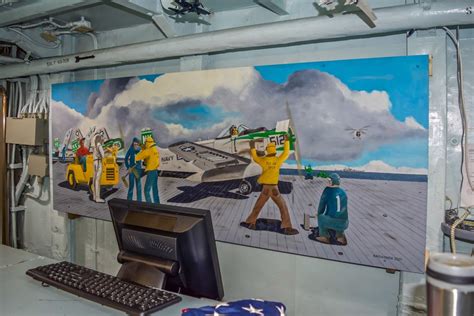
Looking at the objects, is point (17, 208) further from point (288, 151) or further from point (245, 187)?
point (288, 151)

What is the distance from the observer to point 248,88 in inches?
82.8

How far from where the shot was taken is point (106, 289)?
1.38 meters

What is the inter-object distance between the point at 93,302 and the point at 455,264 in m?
1.19

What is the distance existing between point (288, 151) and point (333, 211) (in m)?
0.38

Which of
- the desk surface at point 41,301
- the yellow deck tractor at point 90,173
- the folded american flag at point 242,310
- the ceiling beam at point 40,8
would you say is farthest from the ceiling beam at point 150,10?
the folded american flag at point 242,310

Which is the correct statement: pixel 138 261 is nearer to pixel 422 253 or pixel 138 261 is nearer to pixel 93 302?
pixel 93 302

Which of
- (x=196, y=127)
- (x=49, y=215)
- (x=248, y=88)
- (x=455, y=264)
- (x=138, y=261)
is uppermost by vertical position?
(x=248, y=88)

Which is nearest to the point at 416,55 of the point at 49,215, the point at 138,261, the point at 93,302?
the point at 138,261

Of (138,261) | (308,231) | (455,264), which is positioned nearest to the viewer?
(455,264)

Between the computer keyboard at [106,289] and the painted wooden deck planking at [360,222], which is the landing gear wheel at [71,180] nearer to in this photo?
the painted wooden deck planking at [360,222]

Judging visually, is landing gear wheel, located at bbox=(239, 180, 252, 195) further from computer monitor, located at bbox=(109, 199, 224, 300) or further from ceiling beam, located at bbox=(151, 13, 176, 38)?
ceiling beam, located at bbox=(151, 13, 176, 38)

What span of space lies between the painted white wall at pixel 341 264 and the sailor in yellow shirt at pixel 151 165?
0.53 meters

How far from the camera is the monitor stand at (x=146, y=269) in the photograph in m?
1.35

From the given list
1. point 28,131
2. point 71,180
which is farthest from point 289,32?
point 28,131
